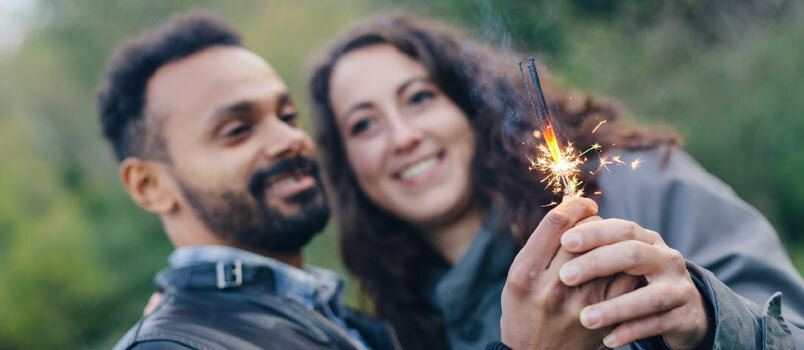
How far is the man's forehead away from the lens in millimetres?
2355

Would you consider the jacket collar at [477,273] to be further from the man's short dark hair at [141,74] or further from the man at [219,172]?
the man's short dark hair at [141,74]

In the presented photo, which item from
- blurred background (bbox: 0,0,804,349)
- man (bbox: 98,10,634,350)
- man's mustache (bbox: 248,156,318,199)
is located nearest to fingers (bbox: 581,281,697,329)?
blurred background (bbox: 0,0,804,349)

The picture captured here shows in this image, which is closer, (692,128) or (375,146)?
(375,146)

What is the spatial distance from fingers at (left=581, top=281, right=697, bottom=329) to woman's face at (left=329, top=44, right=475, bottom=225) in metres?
1.43

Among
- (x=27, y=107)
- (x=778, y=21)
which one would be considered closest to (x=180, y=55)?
(x=778, y=21)

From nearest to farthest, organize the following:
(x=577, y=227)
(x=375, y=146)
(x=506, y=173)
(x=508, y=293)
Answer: (x=577, y=227) → (x=508, y=293) → (x=506, y=173) → (x=375, y=146)

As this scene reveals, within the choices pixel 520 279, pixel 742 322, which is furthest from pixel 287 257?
pixel 742 322

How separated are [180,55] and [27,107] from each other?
2022 centimetres

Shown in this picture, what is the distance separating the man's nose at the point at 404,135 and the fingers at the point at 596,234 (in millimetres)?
1411

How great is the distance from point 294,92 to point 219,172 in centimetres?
858

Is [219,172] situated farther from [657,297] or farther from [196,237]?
[657,297]

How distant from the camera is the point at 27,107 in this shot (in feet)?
61.2

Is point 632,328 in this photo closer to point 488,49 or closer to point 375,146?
point 375,146

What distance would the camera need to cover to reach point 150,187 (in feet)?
8.14
